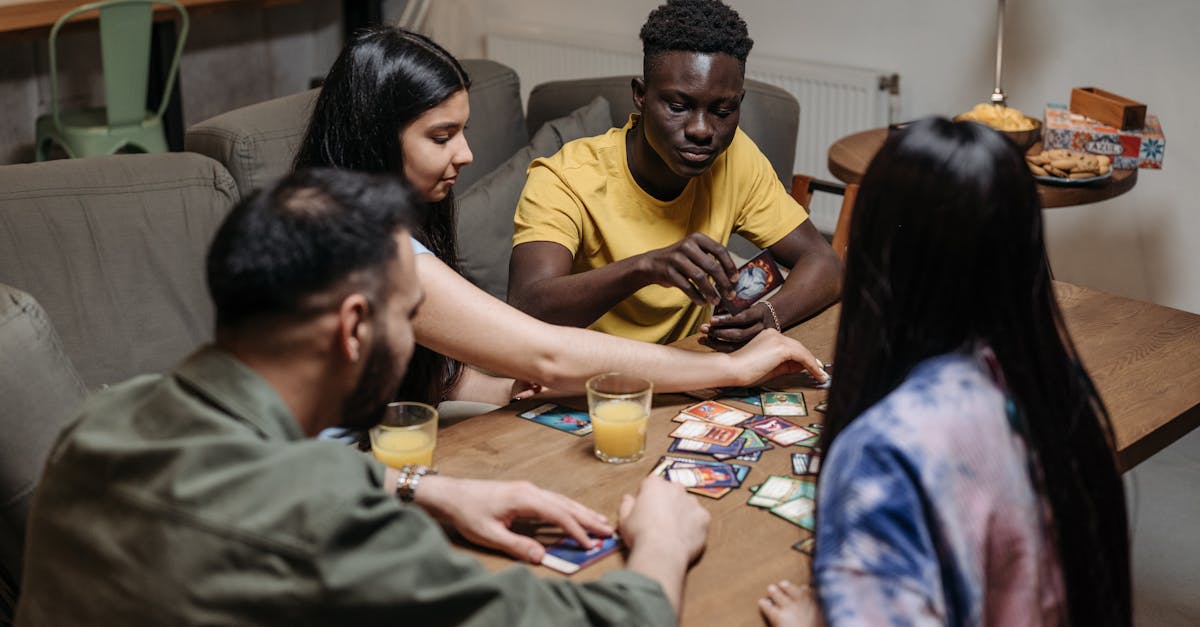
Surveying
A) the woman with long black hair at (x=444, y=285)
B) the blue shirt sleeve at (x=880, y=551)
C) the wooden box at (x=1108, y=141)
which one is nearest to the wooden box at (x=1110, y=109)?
the wooden box at (x=1108, y=141)

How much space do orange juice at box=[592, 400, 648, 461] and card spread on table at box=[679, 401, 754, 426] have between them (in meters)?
0.16

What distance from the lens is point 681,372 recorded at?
1.79 m

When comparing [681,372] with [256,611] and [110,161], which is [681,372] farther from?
[110,161]

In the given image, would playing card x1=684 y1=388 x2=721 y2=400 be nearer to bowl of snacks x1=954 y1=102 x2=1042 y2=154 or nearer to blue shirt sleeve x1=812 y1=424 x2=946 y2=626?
blue shirt sleeve x1=812 y1=424 x2=946 y2=626

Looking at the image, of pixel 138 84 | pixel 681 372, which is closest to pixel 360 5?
pixel 138 84

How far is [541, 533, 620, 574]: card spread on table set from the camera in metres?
1.37

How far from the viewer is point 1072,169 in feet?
10.2

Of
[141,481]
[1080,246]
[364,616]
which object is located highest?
[141,481]

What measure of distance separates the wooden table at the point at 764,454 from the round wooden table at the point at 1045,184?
865mm

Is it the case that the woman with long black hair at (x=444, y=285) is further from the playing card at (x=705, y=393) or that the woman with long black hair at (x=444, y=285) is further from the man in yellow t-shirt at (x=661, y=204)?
the man in yellow t-shirt at (x=661, y=204)

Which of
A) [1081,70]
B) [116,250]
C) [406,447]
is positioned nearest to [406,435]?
[406,447]

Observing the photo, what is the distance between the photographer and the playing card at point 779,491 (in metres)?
1.50

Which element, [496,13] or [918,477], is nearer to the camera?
[918,477]

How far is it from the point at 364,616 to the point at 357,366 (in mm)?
242
